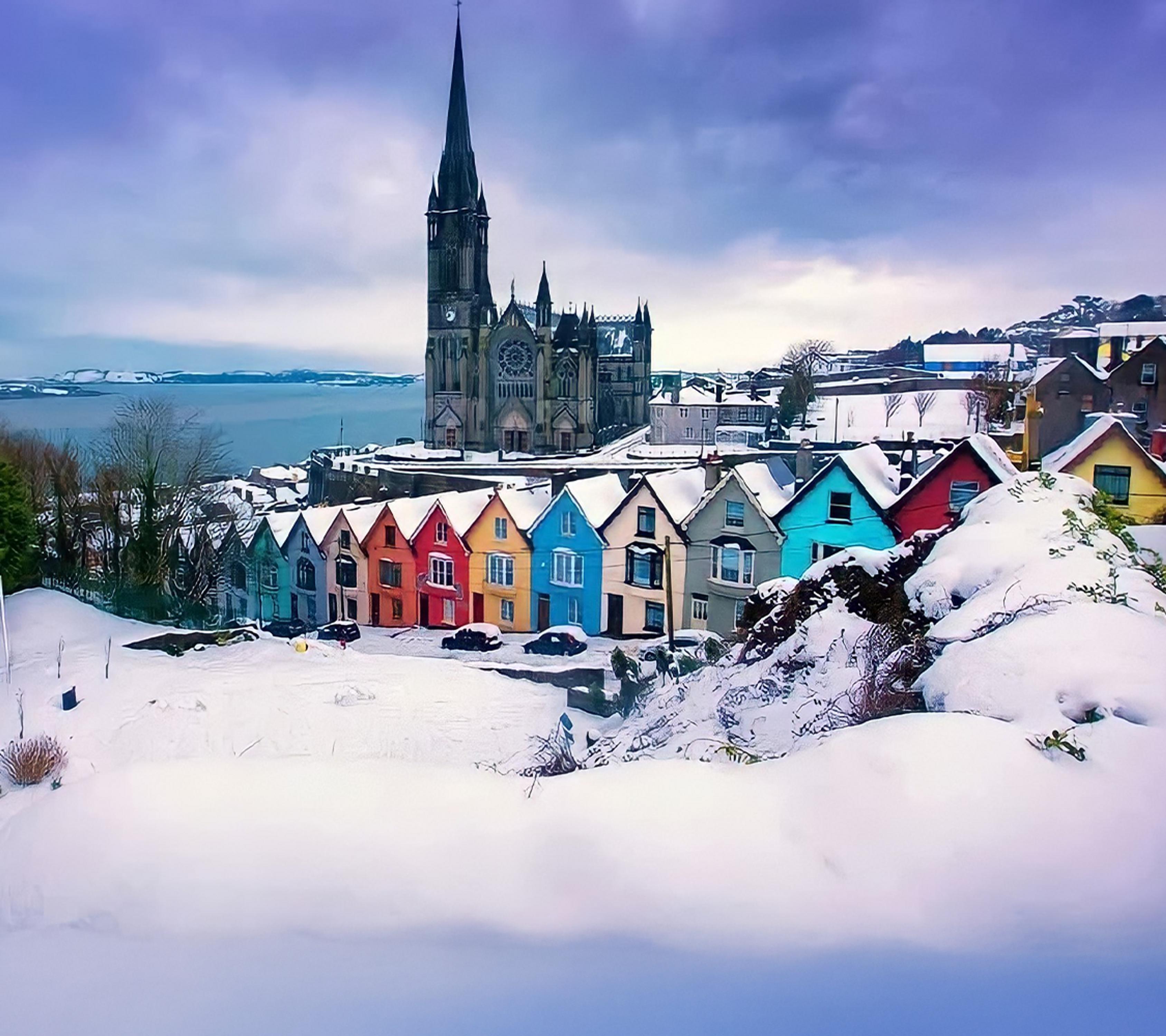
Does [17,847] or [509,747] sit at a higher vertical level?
[17,847]

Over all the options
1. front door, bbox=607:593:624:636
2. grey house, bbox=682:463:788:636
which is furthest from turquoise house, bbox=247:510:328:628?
grey house, bbox=682:463:788:636

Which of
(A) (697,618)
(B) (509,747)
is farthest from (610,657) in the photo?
(B) (509,747)

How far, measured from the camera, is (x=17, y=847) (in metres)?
2.00

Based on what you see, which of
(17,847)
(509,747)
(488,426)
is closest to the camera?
(17,847)

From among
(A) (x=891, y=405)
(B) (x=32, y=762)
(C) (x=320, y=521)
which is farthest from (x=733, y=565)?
(B) (x=32, y=762)

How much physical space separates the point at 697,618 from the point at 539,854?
300 cm

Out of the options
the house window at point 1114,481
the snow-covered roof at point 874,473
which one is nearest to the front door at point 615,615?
the snow-covered roof at point 874,473

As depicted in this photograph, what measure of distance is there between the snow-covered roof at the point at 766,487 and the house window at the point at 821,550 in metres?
0.27

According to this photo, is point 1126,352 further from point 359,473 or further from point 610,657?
point 359,473

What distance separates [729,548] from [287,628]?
9.48 ft

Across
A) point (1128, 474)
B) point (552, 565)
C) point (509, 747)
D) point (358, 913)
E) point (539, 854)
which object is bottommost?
point (509, 747)

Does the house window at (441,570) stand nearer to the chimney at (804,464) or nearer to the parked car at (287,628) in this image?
the parked car at (287,628)

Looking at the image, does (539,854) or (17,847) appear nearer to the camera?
(539,854)

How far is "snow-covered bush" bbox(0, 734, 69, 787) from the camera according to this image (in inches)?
140
